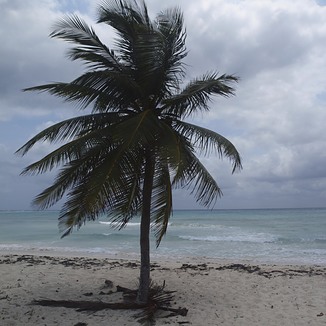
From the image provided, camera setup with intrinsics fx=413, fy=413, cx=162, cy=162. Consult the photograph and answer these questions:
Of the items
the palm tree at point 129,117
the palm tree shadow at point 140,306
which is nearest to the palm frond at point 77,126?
the palm tree at point 129,117

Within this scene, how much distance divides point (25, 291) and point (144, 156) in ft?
13.7

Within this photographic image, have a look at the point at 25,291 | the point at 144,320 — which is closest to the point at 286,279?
the point at 144,320

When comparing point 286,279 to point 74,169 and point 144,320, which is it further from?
point 74,169

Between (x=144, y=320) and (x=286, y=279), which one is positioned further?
(x=286, y=279)

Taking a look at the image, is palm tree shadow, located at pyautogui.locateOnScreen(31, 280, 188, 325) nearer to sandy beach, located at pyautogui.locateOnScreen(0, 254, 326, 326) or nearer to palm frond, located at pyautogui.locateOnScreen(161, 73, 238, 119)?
sandy beach, located at pyautogui.locateOnScreen(0, 254, 326, 326)

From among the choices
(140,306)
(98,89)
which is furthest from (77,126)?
(140,306)

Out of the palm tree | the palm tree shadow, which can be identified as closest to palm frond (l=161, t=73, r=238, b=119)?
the palm tree

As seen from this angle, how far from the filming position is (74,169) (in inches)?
290

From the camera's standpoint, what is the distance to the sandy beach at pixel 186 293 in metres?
7.23

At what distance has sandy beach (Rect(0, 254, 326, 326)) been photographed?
7.23 metres

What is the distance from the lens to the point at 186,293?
908cm

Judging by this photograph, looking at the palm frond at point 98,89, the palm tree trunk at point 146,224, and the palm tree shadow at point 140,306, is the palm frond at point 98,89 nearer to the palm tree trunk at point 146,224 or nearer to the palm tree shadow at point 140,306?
the palm tree trunk at point 146,224

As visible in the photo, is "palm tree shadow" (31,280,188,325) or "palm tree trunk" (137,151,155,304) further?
"palm tree trunk" (137,151,155,304)

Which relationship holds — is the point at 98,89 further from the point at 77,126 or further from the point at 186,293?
the point at 186,293
